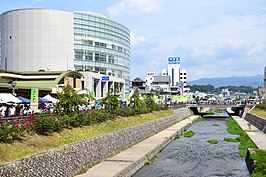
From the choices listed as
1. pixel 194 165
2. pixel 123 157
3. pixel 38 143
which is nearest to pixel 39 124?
pixel 38 143

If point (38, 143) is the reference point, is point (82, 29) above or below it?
above

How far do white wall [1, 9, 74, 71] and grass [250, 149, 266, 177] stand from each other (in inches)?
2974

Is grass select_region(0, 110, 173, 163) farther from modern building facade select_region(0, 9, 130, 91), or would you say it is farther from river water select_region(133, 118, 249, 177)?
modern building facade select_region(0, 9, 130, 91)

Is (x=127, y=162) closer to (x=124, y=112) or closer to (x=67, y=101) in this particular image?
(x=67, y=101)

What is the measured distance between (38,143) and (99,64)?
8537 cm

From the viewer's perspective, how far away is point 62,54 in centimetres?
9769

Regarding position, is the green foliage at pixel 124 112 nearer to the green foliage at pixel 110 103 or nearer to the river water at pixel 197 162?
the green foliage at pixel 110 103

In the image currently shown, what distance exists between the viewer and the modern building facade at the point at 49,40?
95625mm

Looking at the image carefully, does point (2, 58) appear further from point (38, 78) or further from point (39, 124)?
point (39, 124)

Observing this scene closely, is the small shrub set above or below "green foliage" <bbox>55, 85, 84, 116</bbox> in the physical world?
below

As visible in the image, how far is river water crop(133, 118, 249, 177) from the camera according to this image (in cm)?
2712

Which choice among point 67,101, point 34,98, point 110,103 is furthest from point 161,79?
A: point 67,101

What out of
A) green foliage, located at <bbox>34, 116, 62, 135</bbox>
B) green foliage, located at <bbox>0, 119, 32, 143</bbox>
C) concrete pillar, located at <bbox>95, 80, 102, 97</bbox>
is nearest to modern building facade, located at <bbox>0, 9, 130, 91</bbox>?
concrete pillar, located at <bbox>95, 80, 102, 97</bbox>

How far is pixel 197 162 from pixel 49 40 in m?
73.2
